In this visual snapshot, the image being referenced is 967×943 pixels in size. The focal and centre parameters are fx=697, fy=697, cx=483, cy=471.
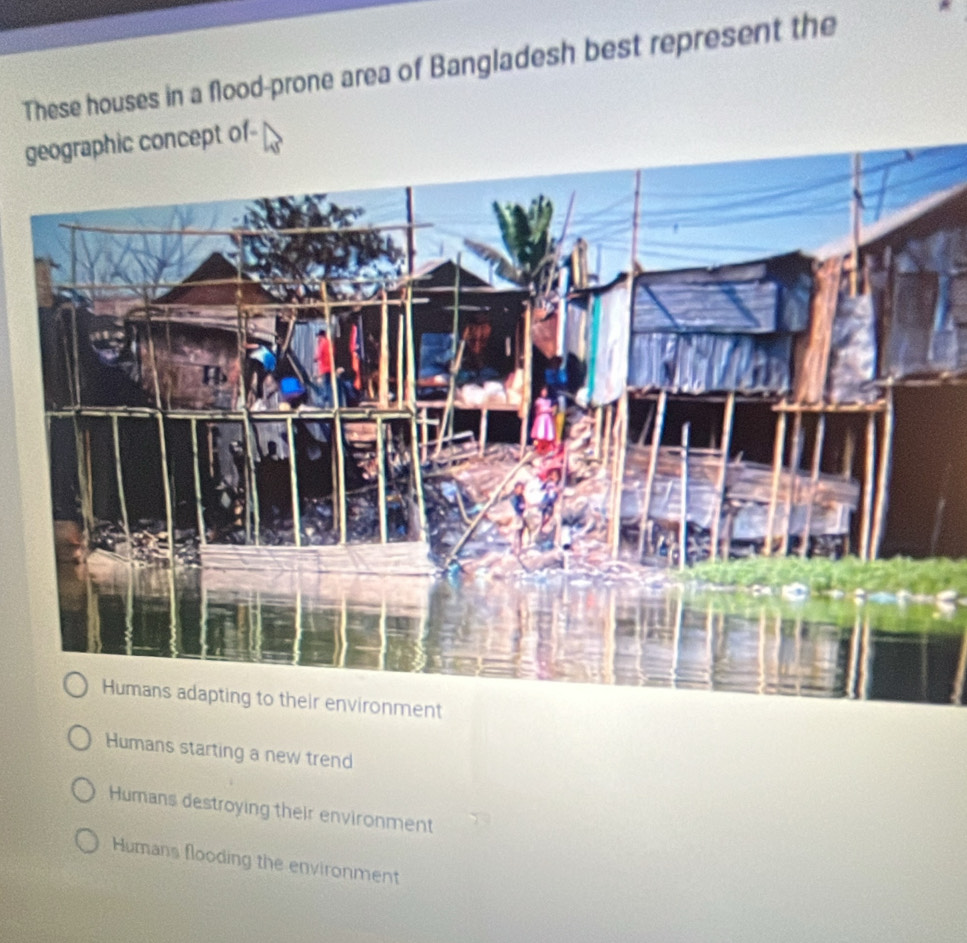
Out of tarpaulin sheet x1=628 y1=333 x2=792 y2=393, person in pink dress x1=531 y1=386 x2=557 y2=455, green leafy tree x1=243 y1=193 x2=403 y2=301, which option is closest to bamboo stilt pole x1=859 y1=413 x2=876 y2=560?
tarpaulin sheet x1=628 y1=333 x2=792 y2=393

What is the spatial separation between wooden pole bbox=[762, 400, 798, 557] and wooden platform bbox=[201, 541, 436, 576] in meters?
0.43

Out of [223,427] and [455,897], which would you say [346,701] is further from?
A: [223,427]

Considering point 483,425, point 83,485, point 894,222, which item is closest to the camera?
point 894,222

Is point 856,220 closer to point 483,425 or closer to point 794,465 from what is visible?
point 794,465

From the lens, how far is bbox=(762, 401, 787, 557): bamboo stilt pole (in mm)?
855

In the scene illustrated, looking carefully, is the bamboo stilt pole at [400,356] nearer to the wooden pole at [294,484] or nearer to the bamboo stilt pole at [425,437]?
the bamboo stilt pole at [425,437]

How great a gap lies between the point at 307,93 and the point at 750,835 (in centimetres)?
109

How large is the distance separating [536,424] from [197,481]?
0.48 m

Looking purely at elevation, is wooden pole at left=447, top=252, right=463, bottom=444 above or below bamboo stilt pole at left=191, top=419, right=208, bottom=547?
above

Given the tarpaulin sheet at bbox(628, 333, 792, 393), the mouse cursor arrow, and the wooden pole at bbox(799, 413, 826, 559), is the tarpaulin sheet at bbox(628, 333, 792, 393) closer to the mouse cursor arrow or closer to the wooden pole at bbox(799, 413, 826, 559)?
the wooden pole at bbox(799, 413, 826, 559)

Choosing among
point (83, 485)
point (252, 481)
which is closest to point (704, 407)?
point (252, 481)

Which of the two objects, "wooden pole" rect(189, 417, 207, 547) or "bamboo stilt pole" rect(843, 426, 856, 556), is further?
"wooden pole" rect(189, 417, 207, 547)

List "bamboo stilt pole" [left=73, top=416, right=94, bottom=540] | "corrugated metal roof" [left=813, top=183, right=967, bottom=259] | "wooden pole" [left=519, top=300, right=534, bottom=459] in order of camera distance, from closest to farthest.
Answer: "corrugated metal roof" [left=813, top=183, right=967, bottom=259] < "wooden pole" [left=519, top=300, right=534, bottom=459] < "bamboo stilt pole" [left=73, top=416, right=94, bottom=540]

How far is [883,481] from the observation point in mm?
839
